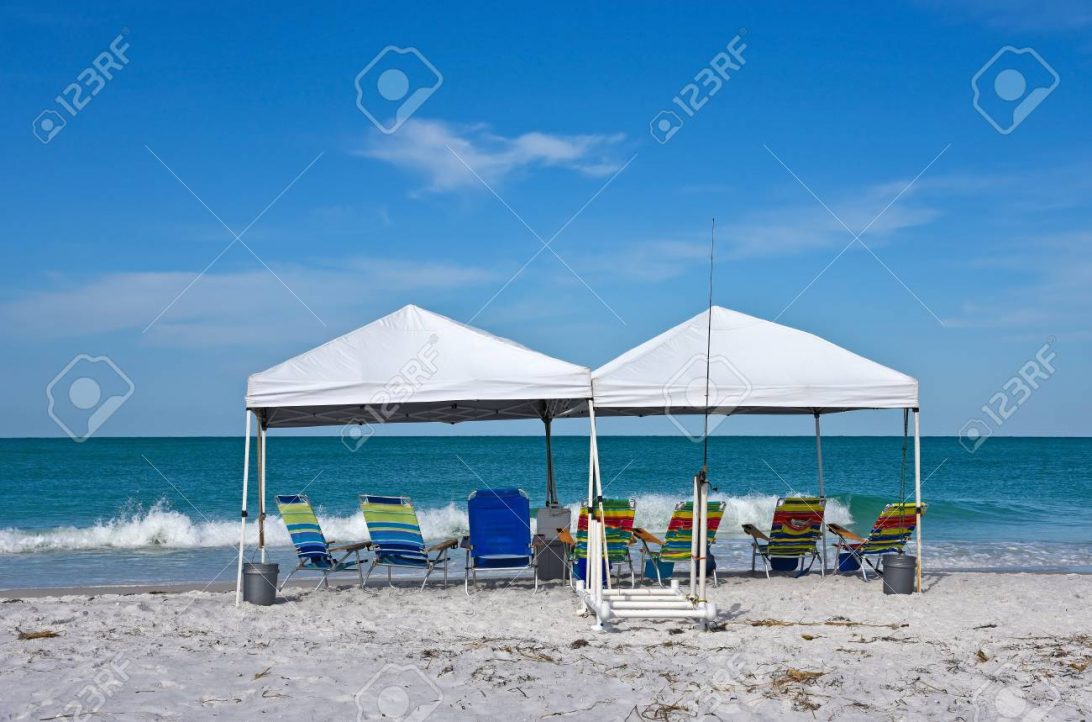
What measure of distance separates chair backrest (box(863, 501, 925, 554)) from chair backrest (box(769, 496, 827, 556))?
1.56 feet

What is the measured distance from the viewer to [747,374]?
7.80 metres

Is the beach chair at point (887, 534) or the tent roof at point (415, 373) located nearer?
the tent roof at point (415, 373)

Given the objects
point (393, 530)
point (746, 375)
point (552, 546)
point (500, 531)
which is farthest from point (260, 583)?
point (746, 375)

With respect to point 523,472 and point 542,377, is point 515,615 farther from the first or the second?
point 523,472

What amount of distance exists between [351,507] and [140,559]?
1558 centimetres

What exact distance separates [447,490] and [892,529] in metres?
26.1

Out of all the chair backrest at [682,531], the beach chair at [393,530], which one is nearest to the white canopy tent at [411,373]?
the beach chair at [393,530]

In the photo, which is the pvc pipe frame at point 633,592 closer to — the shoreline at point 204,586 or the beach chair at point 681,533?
the beach chair at point 681,533

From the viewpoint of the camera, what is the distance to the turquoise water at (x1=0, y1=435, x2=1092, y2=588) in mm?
13531

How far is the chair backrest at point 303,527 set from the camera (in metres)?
8.17

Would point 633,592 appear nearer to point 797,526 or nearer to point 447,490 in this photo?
point 797,526

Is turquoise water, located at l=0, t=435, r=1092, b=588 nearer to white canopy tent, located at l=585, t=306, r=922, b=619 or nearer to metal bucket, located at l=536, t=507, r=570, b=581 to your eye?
metal bucket, located at l=536, t=507, r=570, b=581

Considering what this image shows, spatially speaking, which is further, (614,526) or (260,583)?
(614,526)

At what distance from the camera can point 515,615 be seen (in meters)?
7.21
